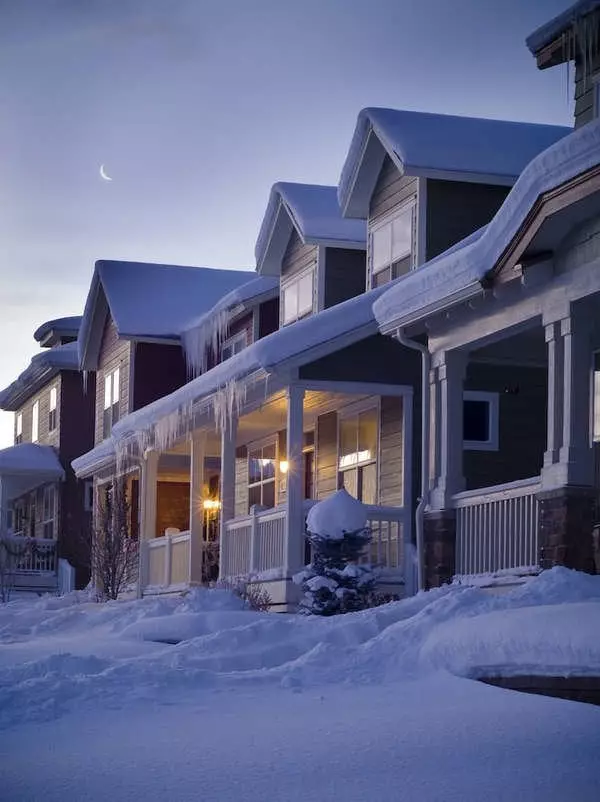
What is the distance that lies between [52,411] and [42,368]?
154 cm

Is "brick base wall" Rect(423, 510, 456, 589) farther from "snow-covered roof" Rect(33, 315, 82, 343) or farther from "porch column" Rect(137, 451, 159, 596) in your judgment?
"snow-covered roof" Rect(33, 315, 82, 343)

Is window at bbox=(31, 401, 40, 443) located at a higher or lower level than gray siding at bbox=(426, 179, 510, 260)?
lower

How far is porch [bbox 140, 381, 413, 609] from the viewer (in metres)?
18.1

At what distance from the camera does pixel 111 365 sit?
32.6m

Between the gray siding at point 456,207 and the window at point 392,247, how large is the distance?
1.22ft

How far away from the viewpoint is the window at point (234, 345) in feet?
91.8

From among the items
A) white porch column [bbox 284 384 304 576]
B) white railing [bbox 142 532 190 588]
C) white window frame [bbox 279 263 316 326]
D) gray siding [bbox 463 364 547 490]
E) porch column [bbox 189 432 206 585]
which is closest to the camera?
white porch column [bbox 284 384 304 576]

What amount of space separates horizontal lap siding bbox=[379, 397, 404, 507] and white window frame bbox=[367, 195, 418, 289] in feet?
6.59

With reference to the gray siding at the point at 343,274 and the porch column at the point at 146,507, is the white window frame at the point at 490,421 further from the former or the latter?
the porch column at the point at 146,507

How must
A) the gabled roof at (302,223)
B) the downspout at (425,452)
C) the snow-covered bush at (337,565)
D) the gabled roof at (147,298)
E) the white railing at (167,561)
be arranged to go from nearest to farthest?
the downspout at (425,452)
the snow-covered bush at (337,565)
the white railing at (167,561)
the gabled roof at (302,223)
the gabled roof at (147,298)

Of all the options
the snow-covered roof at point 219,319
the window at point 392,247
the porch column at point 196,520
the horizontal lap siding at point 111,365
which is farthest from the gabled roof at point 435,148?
the horizontal lap siding at point 111,365

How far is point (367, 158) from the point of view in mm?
21172

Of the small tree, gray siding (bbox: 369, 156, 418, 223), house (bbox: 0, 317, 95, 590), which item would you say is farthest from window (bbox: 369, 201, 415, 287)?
house (bbox: 0, 317, 95, 590)

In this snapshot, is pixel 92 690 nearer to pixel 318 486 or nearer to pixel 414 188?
pixel 414 188
